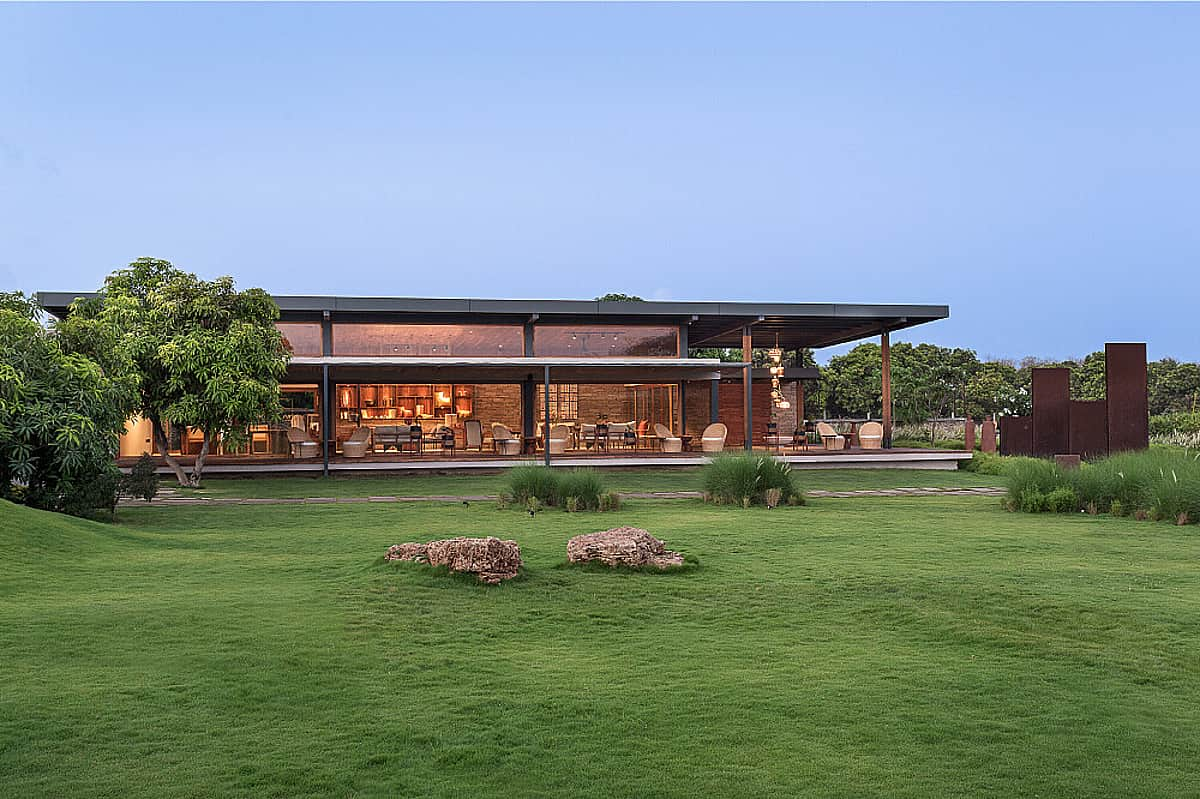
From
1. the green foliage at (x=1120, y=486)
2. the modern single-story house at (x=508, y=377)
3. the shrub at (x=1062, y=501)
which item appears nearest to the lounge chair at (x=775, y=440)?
the modern single-story house at (x=508, y=377)

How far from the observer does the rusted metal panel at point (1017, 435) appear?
73.9ft

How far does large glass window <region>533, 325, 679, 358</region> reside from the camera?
2431 centimetres

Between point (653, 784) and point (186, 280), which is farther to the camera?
point (186, 280)

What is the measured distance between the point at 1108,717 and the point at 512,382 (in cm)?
2147

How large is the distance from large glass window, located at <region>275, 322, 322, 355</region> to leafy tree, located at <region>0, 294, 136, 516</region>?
1117 cm

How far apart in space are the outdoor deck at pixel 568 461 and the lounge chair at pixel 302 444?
10.2 inches

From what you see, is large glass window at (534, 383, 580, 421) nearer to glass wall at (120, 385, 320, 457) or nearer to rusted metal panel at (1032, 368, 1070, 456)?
glass wall at (120, 385, 320, 457)

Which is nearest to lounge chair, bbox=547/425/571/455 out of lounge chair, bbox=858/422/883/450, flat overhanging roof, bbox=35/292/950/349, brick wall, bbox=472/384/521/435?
flat overhanging roof, bbox=35/292/950/349

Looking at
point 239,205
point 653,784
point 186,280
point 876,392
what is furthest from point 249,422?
point 239,205

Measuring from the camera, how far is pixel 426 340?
23.5 meters

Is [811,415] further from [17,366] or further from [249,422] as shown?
[17,366]

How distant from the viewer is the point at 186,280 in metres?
17.3

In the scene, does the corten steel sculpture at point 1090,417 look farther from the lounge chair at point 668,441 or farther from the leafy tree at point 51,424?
the leafy tree at point 51,424

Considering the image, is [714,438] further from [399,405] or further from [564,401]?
[399,405]
